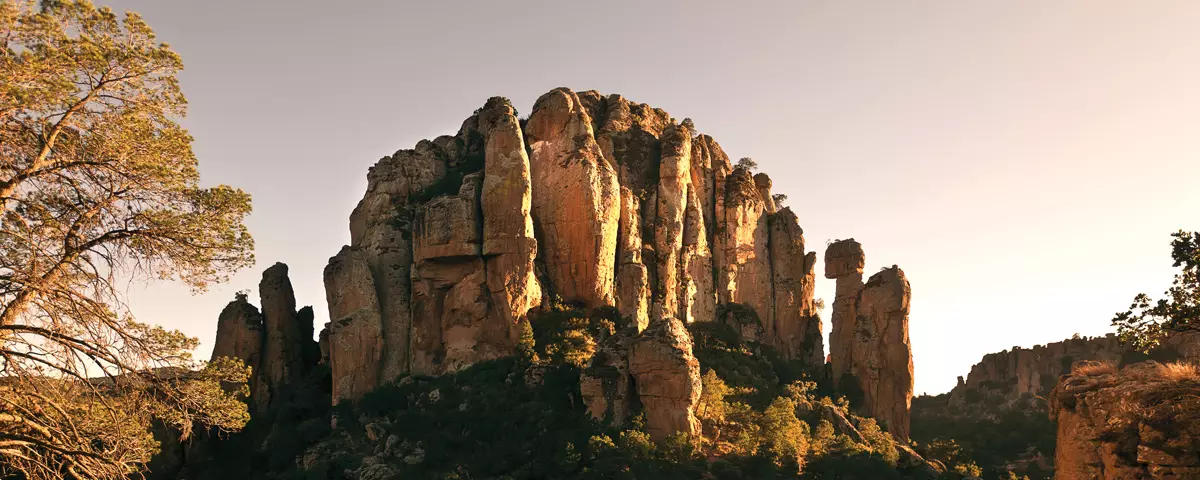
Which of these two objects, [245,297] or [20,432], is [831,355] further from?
[20,432]

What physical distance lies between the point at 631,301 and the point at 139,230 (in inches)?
1809

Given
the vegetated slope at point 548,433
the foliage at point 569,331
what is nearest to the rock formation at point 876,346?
the vegetated slope at point 548,433

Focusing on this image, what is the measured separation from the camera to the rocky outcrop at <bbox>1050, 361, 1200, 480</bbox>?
50.4 ft

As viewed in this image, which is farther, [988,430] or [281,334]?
[988,430]

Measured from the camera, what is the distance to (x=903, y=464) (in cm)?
5062

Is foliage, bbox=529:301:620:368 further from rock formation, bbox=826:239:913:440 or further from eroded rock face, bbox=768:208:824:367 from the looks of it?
rock formation, bbox=826:239:913:440

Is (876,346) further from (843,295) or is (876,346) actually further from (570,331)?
(570,331)

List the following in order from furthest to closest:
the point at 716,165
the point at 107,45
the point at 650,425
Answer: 1. the point at 716,165
2. the point at 650,425
3. the point at 107,45

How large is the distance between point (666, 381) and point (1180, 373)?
2982cm

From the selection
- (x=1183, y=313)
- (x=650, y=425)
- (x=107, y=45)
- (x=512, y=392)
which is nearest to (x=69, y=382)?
(x=107, y=45)

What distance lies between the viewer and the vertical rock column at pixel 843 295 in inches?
2633

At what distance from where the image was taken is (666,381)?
1759 inches

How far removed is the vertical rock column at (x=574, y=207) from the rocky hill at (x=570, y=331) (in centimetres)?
15

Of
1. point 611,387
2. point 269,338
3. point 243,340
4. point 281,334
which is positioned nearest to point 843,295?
point 611,387
